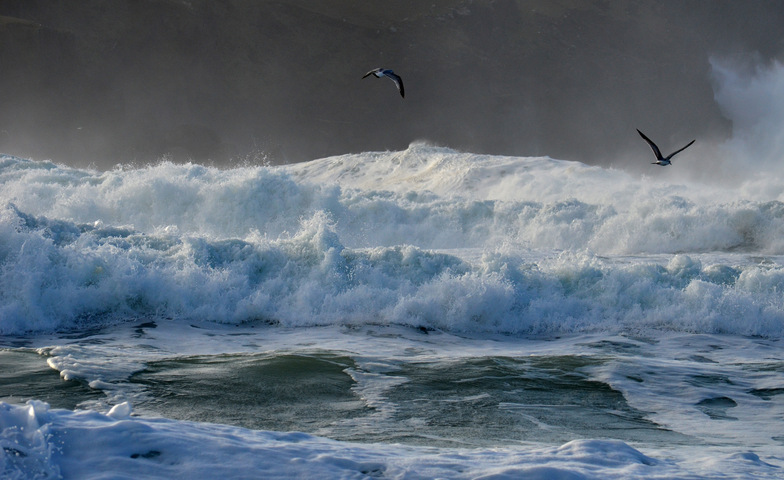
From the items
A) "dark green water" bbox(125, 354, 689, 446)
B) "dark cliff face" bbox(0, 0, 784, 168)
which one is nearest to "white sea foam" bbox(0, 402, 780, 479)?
"dark green water" bbox(125, 354, 689, 446)

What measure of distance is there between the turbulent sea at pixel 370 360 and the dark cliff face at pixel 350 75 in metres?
75.9

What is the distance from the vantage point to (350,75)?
104562 mm

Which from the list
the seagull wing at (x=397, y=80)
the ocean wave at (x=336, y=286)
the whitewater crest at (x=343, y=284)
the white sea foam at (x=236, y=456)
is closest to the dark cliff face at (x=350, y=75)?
the whitewater crest at (x=343, y=284)

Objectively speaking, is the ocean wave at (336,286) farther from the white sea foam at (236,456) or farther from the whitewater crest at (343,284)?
the white sea foam at (236,456)

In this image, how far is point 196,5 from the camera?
105 metres

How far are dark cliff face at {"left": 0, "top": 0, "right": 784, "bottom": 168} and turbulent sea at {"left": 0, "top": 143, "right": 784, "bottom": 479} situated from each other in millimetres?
75917

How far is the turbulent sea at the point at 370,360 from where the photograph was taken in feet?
13.0

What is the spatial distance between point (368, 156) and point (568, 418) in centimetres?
2965

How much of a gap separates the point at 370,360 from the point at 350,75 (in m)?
98.8

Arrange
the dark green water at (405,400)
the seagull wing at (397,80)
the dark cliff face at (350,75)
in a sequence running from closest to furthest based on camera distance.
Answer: the dark green water at (405,400) → the seagull wing at (397,80) → the dark cliff face at (350,75)

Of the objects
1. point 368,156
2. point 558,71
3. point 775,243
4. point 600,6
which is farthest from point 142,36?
point 775,243

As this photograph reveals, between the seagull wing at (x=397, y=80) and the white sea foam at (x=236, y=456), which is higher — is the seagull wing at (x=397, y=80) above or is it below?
above

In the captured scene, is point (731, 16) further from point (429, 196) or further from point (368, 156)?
point (429, 196)

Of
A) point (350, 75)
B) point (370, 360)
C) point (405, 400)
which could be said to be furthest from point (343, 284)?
point (350, 75)
